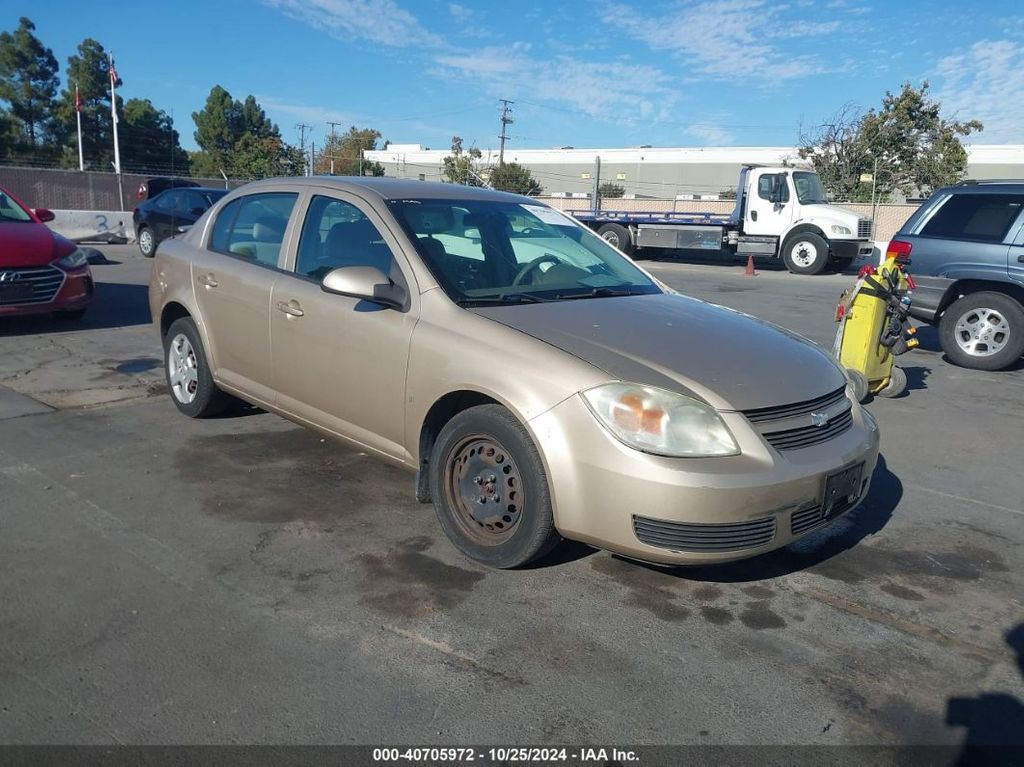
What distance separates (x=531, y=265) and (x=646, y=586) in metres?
1.84

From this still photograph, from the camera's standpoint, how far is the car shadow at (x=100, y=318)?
909 centimetres

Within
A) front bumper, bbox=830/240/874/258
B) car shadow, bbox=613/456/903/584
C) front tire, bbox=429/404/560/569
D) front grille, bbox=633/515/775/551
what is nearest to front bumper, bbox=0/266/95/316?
front tire, bbox=429/404/560/569

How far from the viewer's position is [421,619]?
3240 millimetres

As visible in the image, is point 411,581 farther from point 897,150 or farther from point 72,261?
point 897,150

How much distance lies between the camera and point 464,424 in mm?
3586

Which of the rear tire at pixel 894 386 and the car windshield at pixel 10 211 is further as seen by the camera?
the car windshield at pixel 10 211

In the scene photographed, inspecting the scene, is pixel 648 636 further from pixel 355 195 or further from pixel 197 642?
pixel 355 195

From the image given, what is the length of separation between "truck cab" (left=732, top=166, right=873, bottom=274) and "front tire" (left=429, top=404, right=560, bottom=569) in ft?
63.8

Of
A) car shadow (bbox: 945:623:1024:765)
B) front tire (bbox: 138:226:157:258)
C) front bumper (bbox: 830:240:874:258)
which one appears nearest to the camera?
Answer: car shadow (bbox: 945:623:1024:765)

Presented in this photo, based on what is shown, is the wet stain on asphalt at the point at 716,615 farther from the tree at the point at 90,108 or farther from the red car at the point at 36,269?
the tree at the point at 90,108

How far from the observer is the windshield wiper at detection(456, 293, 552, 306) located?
3893mm

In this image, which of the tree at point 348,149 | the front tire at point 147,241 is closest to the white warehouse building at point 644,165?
the tree at point 348,149

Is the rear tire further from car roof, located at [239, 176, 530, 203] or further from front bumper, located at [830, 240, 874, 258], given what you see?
front bumper, located at [830, 240, 874, 258]

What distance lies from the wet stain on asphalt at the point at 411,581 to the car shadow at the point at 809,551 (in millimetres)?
857
